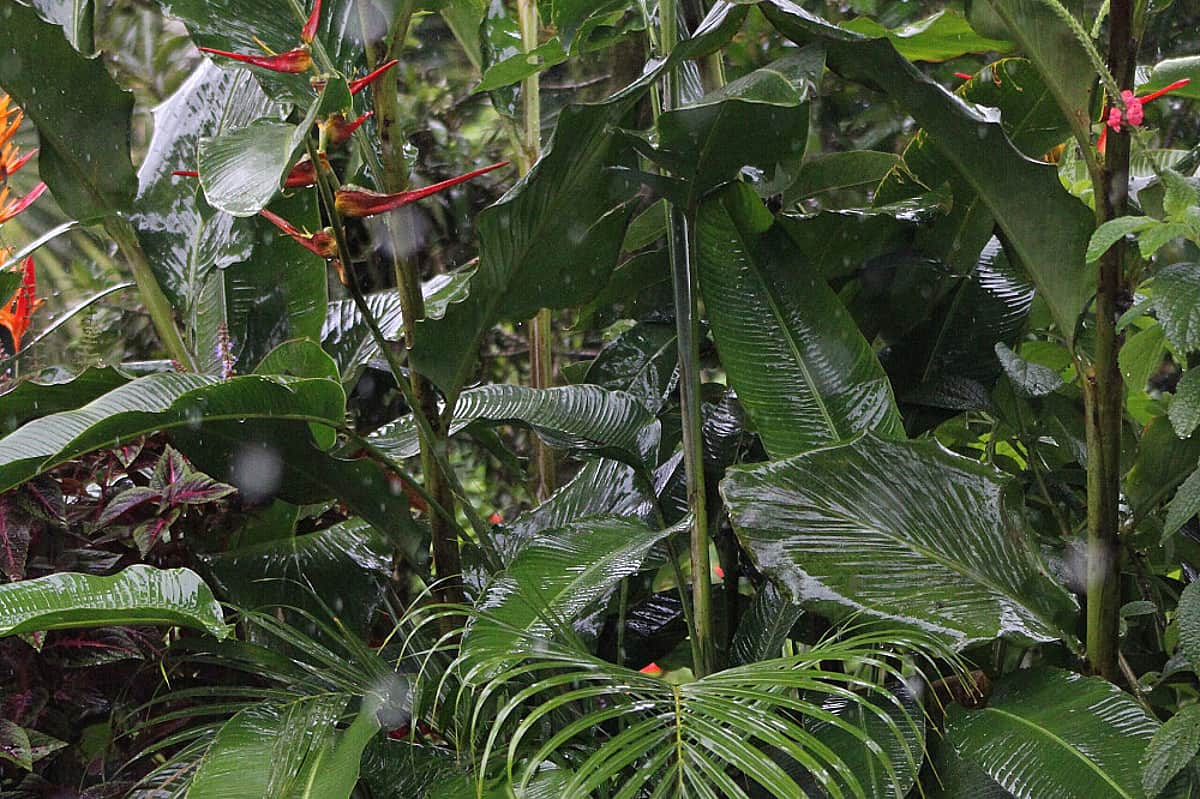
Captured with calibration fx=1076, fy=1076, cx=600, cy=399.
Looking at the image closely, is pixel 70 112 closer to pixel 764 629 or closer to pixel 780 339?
pixel 780 339

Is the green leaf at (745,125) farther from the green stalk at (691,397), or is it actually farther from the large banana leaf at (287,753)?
the large banana leaf at (287,753)

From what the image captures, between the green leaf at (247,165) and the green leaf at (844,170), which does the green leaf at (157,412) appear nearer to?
the green leaf at (247,165)

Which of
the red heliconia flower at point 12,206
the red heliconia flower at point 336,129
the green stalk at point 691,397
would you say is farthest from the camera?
the red heliconia flower at point 12,206

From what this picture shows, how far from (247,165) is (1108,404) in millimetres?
855

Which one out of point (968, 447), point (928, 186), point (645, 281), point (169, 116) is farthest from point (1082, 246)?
point (169, 116)

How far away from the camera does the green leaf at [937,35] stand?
1.34 meters

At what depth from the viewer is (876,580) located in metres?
1.01

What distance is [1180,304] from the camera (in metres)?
0.94

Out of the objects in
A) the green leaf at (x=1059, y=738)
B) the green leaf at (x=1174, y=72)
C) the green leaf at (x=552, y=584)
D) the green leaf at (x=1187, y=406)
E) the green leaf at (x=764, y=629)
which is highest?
the green leaf at (x=1174, y=72)

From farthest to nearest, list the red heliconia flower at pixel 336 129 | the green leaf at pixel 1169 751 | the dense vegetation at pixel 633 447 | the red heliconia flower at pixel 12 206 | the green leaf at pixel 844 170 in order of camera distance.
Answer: the green leaf at pixel 844 170
the red heliconia flower at pixel 12 206
the red heliconia flower at pixel 336 129
the dense vegetation at pixel 633 447
the green leaf at pixel 1169 751

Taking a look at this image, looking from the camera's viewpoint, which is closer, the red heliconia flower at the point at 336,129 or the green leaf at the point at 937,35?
the red heliconia flower at the point at 336,129

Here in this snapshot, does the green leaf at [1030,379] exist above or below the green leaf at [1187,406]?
below

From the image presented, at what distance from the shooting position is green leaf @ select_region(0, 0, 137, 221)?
1.17 meters

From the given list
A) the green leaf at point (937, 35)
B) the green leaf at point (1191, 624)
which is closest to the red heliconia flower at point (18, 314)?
the green leaf at point (937, 35)
